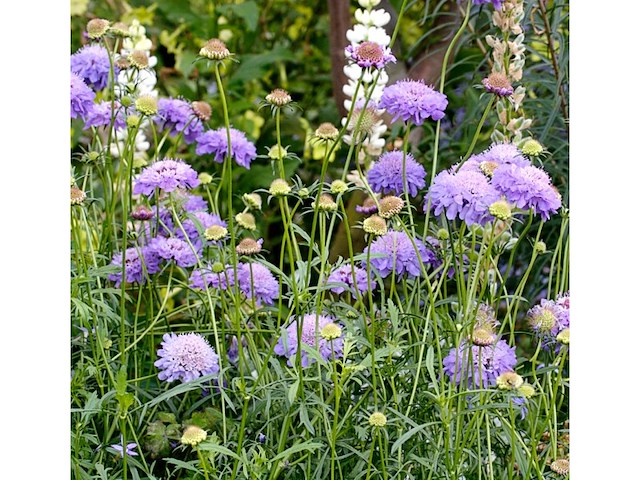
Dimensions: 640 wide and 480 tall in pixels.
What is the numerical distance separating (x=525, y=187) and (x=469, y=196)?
0.21 feet

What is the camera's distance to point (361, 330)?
117cm

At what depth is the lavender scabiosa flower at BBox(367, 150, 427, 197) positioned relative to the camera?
1.25 m

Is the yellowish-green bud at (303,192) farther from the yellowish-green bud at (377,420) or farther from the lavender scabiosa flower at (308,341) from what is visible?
the yellowish-green bud at (377,420)

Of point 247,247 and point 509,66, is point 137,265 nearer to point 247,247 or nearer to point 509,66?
point 247,247

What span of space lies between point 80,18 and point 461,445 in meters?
2.44

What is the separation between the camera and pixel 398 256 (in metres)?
1.22

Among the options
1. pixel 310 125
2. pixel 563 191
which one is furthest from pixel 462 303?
pixel 310 125

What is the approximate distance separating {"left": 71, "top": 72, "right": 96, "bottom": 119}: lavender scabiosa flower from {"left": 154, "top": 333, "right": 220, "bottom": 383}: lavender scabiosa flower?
382 millimetres

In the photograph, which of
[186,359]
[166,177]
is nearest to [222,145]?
[166,177]

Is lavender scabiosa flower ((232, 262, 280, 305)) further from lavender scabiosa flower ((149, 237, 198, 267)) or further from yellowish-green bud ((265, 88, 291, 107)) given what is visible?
yellowish-green bud ((265, 88, 291, 107))

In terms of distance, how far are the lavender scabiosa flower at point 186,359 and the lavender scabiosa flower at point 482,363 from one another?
0.29 metres

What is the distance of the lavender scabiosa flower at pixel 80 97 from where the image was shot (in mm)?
1300

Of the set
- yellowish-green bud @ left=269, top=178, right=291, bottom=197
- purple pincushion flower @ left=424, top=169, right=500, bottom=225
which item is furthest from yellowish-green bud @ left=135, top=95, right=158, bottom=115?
purple pincushion flower @ left=424, top=169, right=500, bottom=225
